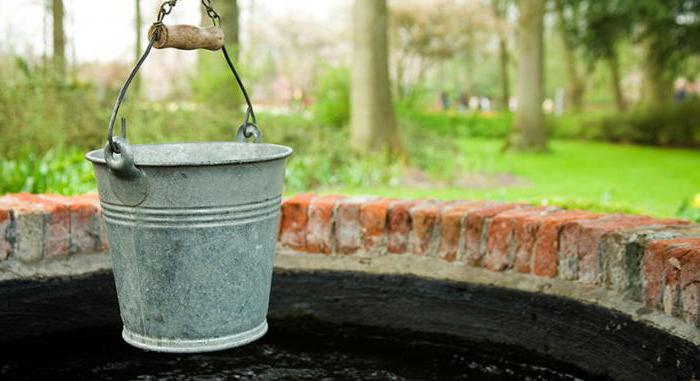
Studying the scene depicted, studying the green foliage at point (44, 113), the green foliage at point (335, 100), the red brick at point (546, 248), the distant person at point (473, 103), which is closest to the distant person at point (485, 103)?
the distant person at point (473, 103)

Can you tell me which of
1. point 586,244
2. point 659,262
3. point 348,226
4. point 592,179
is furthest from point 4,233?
point 592,179

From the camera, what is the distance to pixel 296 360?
2.87m

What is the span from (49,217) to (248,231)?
126 centimetres

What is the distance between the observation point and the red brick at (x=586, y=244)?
2.83m

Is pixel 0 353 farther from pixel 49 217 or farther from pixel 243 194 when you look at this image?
pixel 243 194

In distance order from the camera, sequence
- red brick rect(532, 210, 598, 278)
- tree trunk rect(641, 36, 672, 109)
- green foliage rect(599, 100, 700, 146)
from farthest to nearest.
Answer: tree trunk rect(641, 36, 672, 109) < green foliage rect(599, 100, 700, 146) < red brick rect(532, 210, 598, 278)

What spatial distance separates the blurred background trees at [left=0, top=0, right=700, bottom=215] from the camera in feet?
22.6

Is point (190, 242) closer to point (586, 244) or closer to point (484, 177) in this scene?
point (586, 244)

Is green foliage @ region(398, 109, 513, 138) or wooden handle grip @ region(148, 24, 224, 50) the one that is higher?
wooden handle grip @ region(148, 24, 224, 50)

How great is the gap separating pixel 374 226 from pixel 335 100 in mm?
7840

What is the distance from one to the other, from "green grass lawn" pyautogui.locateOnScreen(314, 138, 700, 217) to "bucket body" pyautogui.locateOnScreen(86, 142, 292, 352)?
2131 millimetres

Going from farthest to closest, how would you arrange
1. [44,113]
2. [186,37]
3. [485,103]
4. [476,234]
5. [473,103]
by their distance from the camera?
1. [485,103]
2. [473,103]
3. [44,113]
4. [476,234]
5. [186,37]

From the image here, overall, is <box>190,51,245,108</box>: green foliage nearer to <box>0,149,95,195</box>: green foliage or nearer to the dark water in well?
<box>0,149,95,195</box>: green foliage

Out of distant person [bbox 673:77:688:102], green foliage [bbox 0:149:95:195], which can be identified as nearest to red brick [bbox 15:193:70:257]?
green foliage [bbox 0:149:95:195]
